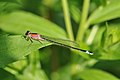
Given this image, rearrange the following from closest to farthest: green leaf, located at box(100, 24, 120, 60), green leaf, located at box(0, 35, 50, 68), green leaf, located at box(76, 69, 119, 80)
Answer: green leaf, located at box(0, 35, 50, 68) < green leaf, located at box(100, 24, 120, 60) < green leaf, located at box(76, 69, 119, 80)

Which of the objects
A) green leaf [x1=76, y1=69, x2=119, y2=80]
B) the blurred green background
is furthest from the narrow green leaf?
green leaf [x1=76, y1=69, x2=119, y2=80]

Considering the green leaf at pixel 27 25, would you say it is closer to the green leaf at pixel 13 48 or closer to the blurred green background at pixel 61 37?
the blurred green background at pixel 61 37

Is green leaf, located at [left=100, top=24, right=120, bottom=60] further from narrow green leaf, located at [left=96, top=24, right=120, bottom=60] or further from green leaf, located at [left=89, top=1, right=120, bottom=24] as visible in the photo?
green leaf, located at [left=89, top=1, right=120, bottom=24]

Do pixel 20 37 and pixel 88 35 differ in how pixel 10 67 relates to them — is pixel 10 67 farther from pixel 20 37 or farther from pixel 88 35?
pixel 88 35

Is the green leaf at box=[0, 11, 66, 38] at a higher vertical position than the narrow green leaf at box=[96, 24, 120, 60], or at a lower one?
higher

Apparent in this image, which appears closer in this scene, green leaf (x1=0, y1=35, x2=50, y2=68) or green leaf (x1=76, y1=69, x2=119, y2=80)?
green leaf (x1=0, y1=35, x2=50, y2=68)

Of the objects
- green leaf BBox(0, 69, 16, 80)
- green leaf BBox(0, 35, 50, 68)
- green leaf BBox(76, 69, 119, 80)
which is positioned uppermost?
green leaf BBox(0, 35, 50, 68)

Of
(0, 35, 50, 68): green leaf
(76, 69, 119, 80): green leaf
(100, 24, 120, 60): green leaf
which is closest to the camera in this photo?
(0, 35, 50, 68): green leaf
